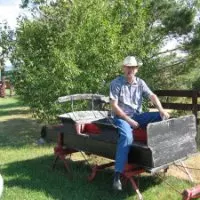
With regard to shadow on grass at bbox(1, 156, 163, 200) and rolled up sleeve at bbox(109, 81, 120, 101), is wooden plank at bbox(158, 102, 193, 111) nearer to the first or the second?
shadow on grass at bbox(1, 156, 163, 200)

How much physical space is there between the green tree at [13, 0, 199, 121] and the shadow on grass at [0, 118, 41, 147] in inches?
26.9

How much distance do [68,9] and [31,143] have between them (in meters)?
3.43

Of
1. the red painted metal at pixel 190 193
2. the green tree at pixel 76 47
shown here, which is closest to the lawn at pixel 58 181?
the red painted metal at pixel 190 193

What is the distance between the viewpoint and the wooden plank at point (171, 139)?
18.1 ft

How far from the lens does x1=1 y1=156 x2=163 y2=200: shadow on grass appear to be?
20.2ft

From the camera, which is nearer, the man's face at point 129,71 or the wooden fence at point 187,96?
the man's face at point 129,71

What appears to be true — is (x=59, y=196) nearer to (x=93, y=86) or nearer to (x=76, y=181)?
(x=76, y=181)

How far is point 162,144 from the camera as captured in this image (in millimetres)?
5629

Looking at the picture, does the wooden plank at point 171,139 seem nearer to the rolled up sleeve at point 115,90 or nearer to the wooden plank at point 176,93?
the rolled up sleeve at point 115,90

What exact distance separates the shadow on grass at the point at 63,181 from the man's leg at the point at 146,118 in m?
0.94

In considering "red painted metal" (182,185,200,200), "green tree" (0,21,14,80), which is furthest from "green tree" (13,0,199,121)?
"red painted metal" (182,185,200,200)

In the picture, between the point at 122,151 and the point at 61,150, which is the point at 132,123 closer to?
the point at 122,151

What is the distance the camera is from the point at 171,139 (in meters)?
5.77

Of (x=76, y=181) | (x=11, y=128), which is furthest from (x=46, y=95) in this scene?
(x=76, y=181)
